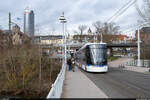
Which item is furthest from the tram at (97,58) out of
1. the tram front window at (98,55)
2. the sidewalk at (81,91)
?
the sidewalk at (81,91)

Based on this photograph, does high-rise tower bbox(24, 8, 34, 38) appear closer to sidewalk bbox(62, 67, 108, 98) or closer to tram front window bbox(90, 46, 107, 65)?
tram front window bbox(90, 46, 107, 65)

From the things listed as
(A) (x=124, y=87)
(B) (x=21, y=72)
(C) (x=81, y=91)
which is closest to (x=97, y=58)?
(B) (x=21, y=72)

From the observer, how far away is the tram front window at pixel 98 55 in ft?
66.0

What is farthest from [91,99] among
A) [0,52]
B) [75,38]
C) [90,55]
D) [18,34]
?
[75,38]

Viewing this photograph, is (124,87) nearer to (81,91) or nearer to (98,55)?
(81,91)

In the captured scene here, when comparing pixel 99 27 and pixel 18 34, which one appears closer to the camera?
pixel 18 34

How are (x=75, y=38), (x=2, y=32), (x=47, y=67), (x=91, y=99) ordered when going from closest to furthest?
(x=91, y=99), (x=47, y=67), (x=2, y=32), (x=75, y=38)

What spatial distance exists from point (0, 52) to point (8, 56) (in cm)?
134

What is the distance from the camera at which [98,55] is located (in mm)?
20422

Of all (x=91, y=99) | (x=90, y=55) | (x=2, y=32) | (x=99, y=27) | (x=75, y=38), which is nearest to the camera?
(x=91, y=99)

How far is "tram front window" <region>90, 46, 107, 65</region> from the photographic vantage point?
66.0ft

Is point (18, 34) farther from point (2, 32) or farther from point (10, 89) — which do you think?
point (10, 89)

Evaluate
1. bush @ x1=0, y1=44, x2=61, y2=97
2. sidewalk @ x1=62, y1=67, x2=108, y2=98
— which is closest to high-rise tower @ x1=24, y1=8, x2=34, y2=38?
bush @ x1=0, y1=44, x2=61, y2=97

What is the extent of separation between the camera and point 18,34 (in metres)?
27.9
